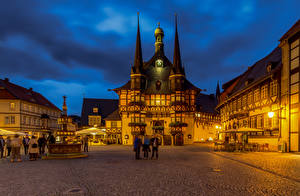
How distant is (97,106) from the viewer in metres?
72.8

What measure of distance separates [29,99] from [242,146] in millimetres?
46118

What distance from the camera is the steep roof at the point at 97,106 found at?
2798 inches

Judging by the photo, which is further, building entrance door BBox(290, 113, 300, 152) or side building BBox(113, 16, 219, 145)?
side building BBox(113, 16, 219, 145)

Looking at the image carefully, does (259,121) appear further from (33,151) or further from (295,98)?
(33,151)

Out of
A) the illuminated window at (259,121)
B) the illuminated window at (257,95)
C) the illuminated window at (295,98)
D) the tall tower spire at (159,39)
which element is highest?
the tall tower spire at (159,39)

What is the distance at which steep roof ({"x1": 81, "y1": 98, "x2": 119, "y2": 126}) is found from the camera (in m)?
71.1

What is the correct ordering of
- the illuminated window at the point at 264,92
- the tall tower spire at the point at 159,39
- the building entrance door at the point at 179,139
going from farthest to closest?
the tall tower spire at the point at 159,39 → the building entrance door at the point at 179,139 → the illuminated window at the point at 264,92

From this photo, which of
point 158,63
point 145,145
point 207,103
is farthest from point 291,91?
point 207,103

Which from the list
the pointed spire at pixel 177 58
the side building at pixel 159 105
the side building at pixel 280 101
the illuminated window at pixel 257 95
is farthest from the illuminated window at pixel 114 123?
the illuminated window at pixel 257 95

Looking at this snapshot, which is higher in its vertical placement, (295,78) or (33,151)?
(295,78)

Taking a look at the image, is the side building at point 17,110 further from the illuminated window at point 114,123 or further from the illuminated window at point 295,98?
the illuminated window at point 295,98

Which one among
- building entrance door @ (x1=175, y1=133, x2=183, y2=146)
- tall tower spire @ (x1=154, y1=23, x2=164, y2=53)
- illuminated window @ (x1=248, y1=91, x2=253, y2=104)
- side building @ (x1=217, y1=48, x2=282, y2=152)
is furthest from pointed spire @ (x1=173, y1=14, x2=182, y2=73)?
illuminated window @ (x1=248, y1=91, x2=253, y2=104)

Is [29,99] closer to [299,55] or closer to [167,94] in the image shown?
[167,94]

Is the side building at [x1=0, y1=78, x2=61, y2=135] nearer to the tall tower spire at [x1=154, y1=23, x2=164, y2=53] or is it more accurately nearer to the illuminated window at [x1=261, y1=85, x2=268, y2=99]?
the tall tower spire at [x1=154, y1=23, x2=164, y2=53]
